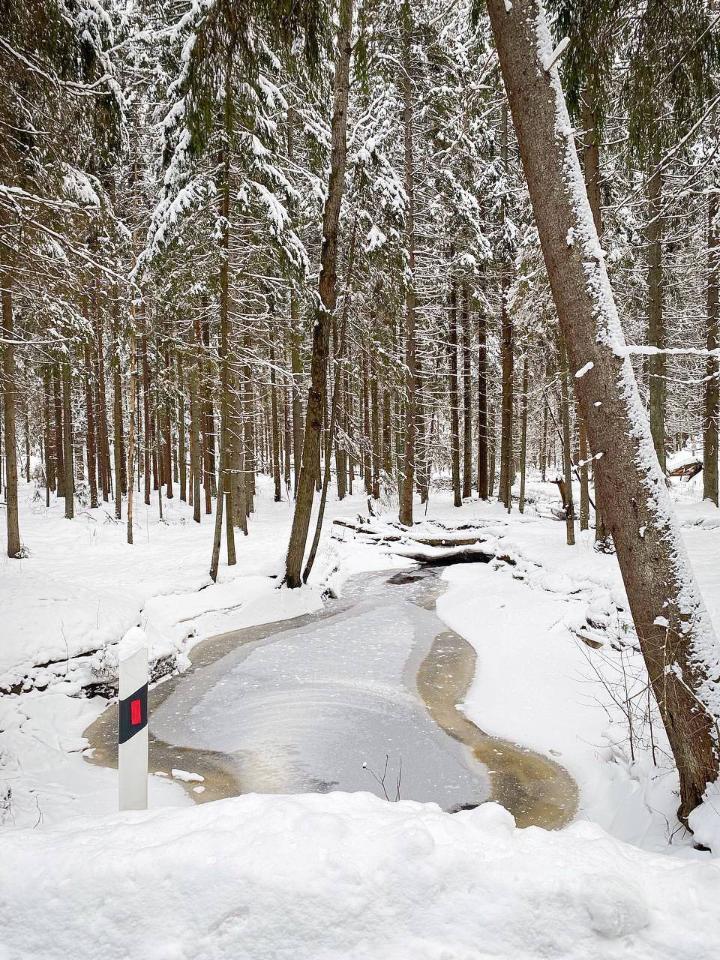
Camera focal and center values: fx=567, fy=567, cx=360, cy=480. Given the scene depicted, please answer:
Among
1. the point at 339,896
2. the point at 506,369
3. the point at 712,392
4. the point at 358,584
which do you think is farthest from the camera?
the point at 506,369

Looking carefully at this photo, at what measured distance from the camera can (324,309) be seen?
35.1 ft

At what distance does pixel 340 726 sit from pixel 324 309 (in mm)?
7602

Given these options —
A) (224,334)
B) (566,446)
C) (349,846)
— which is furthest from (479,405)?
(349,846)

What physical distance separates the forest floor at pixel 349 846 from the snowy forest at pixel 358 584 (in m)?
0.02

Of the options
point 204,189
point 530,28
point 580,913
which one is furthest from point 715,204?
point 580,913

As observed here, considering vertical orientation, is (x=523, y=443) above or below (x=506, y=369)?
below

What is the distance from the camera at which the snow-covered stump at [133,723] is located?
304 centimetres

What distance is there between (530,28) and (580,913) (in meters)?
4.57

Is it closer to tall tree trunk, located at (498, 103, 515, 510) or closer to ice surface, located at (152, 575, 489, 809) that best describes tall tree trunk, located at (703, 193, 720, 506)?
tall tree trunk, located at (498, 103, 515, 510)

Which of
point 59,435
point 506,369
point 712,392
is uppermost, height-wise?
point 506,369

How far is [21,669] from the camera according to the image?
19.9 ft

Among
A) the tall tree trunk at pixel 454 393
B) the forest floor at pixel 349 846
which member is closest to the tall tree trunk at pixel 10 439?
the forest floor at pixel 349 846

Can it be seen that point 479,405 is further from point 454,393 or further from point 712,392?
point 712,392

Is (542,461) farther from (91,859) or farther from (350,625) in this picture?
(91,859)
